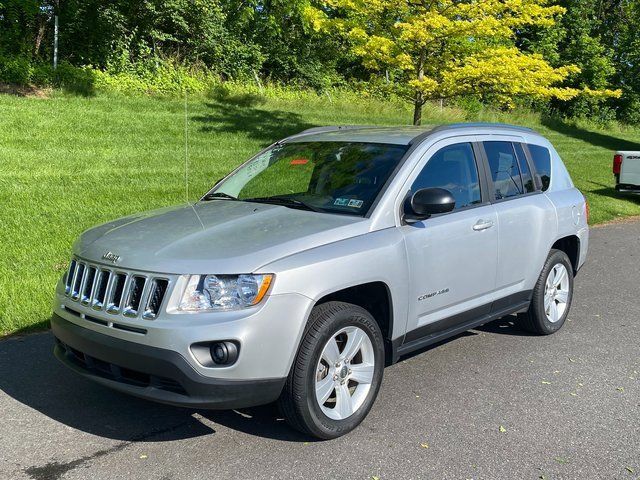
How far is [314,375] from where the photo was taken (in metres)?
3.68

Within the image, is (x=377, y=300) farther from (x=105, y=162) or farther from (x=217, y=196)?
(x=105, y=162)

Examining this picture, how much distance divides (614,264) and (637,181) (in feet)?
22.1

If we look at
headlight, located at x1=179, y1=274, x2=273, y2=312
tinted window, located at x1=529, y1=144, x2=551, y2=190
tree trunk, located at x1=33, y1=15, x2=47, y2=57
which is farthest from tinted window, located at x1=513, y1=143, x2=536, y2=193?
tree trunk, located at x1=33, y1=15, x2=47, y2=57

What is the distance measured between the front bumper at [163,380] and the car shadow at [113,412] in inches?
17.2

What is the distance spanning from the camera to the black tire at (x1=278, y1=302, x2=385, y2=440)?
3625 mm

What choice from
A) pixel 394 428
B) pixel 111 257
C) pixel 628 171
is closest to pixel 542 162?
pixel 394 428

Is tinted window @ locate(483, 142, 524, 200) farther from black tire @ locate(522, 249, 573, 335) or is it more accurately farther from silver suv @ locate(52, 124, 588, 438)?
black tire @ locate(522, 249, 573, 335)

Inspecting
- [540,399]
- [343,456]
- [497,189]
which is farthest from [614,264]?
[343,456]

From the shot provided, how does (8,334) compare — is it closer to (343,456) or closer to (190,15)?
(343,456)

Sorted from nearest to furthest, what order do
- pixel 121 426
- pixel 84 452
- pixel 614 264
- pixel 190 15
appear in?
pixel 84 452
pixel 121 426
pixel 614 264
pixel 190 15

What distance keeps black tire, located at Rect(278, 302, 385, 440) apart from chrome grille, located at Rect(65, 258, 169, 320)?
0.80m

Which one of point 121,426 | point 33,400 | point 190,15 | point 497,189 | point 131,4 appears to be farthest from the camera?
point 190,15

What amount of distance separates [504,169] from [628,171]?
35.9ft

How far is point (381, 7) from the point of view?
14719mm
